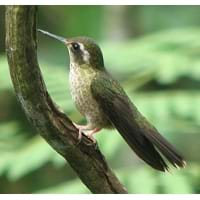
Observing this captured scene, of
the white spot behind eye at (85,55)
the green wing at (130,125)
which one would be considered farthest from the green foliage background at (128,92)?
the white spot behind eye at (85,55)

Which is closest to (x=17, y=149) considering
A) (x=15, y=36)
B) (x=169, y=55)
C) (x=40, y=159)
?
(x=40, y=159)

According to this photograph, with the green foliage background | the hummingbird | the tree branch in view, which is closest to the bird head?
the hummingbird

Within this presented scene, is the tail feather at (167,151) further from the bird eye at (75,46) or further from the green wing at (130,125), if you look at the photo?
the bird eye at (75,46)

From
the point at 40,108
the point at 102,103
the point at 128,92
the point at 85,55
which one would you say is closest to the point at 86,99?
the point at 102,103

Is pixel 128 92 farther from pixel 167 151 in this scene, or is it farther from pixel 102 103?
pixel 167 151
